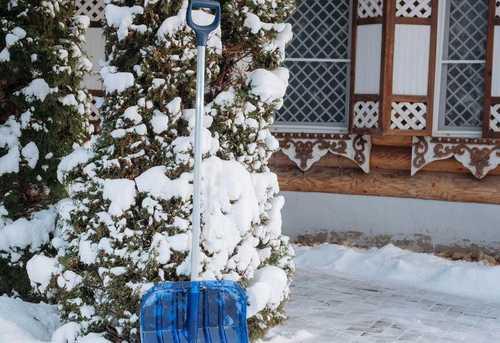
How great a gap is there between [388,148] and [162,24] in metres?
4.21

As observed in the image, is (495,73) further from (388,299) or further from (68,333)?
(68,333)

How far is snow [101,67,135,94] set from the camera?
3892 mm

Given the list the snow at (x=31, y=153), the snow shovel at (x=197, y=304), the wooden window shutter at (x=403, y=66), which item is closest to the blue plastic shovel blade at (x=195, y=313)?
the snow shovel at (x=197, y=304)

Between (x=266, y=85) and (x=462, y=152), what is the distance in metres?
3.63

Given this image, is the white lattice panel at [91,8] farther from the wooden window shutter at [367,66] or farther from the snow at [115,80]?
the snow at [115,80]

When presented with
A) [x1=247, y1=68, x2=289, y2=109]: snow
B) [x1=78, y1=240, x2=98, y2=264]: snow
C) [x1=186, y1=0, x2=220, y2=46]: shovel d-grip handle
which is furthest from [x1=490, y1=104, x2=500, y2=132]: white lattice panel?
[x1=78, y1=240, x2=98, y2=264]: snow

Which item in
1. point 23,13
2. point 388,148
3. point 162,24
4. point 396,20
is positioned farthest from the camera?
point 388,148

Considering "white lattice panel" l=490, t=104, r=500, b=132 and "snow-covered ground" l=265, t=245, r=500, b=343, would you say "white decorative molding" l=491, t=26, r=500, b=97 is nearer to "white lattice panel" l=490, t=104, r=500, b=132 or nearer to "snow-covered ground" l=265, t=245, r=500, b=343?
"white lattice panel" l=490, t=104, r=500, b=132

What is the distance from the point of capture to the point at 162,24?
3.87 m

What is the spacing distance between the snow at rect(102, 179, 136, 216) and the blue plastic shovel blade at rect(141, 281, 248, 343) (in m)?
0.46

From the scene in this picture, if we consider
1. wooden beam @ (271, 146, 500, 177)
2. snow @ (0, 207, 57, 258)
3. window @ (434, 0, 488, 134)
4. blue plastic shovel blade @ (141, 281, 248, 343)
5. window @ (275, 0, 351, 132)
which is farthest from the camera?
window @ (275, 0, 351, 132)

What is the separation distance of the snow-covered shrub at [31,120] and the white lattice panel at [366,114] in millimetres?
3065

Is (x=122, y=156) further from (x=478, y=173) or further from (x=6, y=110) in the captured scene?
(x=478, y=173)

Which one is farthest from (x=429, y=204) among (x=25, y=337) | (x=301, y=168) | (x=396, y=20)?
(x=25, y=337)
